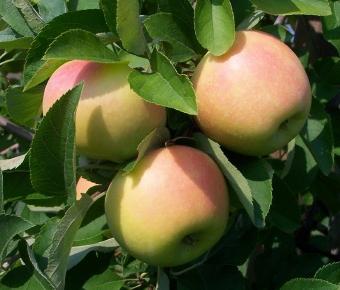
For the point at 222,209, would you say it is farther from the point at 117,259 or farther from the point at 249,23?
the point at 117,259

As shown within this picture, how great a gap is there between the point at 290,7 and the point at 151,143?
→ 300 millimetres

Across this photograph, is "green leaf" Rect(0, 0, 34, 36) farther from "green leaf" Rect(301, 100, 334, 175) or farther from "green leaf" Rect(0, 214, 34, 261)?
"green leaf" Rect(301, 100, 334, 175)

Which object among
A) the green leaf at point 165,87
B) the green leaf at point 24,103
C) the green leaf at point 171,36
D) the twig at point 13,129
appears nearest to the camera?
the green leaf at point 165,87

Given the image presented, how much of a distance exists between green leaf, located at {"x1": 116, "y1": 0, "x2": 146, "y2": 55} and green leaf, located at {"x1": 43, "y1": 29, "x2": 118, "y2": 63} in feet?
0.12

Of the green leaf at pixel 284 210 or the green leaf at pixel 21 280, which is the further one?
the green leaf at pixel 284 210

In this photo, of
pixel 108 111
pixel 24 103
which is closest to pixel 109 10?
pixel 108 111

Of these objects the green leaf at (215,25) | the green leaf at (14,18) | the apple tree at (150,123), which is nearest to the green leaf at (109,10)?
the apple tree at (150,123)

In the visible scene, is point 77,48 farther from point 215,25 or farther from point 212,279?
point 212,279

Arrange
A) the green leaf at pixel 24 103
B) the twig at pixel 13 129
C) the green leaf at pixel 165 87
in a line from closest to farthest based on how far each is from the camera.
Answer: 1. the green leaf at pixel 165 87
2. the green leaf at pixel 24 103
3. the twig at pixel 13 129

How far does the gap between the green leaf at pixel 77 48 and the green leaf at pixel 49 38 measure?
0.09 m

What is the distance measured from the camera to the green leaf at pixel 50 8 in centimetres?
117

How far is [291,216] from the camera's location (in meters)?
1.29

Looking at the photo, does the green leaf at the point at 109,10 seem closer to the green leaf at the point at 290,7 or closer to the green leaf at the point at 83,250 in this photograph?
the green leaf at the point at 290,7

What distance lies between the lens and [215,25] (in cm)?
98
